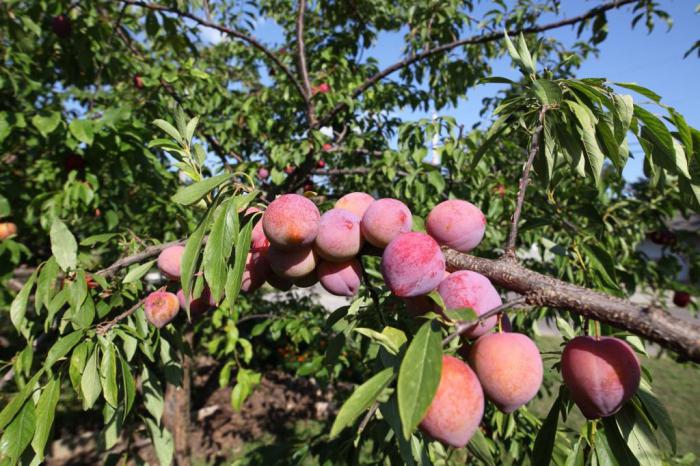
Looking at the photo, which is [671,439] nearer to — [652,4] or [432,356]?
[432,356]

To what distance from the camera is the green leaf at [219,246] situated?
2.17 feet

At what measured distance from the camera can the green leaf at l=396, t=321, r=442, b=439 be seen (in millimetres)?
429

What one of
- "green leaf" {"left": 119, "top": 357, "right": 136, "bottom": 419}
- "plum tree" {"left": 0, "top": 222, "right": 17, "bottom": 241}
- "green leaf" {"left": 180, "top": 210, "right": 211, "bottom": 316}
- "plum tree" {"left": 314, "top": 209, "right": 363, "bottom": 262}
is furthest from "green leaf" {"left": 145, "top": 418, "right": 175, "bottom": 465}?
"plum tree" {"left": 0, "top": 222, "right": 17, "bottom": 241}

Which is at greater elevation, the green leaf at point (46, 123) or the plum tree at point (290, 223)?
the green leaf at point (46, 123)

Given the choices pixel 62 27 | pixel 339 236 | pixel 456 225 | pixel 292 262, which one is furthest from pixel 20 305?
pixel 62 27

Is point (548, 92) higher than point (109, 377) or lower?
higher

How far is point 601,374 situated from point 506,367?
0.55ft

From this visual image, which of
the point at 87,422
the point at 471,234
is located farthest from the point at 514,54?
the point at 87,422

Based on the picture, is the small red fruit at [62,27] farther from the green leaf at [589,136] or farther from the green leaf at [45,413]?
the green leaf at [589,136]

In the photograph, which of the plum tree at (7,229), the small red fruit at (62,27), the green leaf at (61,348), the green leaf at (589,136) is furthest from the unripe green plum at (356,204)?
the plum tree at (7,229)

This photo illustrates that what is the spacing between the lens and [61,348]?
0.87m

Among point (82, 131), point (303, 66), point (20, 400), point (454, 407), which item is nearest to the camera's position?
point (454, 407)

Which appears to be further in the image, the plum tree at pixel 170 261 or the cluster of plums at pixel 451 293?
the plum tree at pixel 170 261

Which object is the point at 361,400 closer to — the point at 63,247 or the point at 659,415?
the point at 659,415
